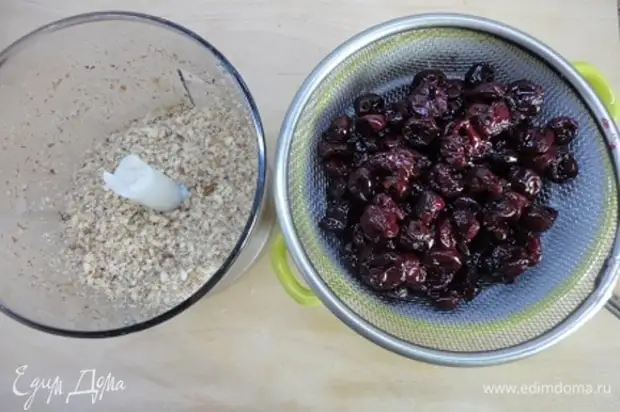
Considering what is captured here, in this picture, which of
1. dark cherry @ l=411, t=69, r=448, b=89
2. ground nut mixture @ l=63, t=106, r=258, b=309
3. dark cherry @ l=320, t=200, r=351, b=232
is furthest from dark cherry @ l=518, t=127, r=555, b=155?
ground nut mixture @ l=63, t=106, r=258, b=309

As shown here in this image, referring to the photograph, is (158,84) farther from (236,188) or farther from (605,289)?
(605,289)

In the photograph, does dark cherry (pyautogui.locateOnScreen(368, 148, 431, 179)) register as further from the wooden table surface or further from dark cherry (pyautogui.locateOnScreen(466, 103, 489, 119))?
the wooden table surface

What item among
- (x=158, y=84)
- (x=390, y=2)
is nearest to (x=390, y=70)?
(x=390, y=2)

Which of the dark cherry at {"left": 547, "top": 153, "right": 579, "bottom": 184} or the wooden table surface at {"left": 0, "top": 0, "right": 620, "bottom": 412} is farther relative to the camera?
the wooden table surface at {"left": 0, "top": 0, "right": 620, "bottom": 412}

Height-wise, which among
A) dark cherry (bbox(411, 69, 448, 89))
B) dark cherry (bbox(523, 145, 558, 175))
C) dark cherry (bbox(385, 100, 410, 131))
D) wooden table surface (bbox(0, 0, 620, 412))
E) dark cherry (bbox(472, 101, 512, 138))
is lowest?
wooden table surface (bbox(0, 0, 620, 412))

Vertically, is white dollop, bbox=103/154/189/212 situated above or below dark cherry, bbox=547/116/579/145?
below
